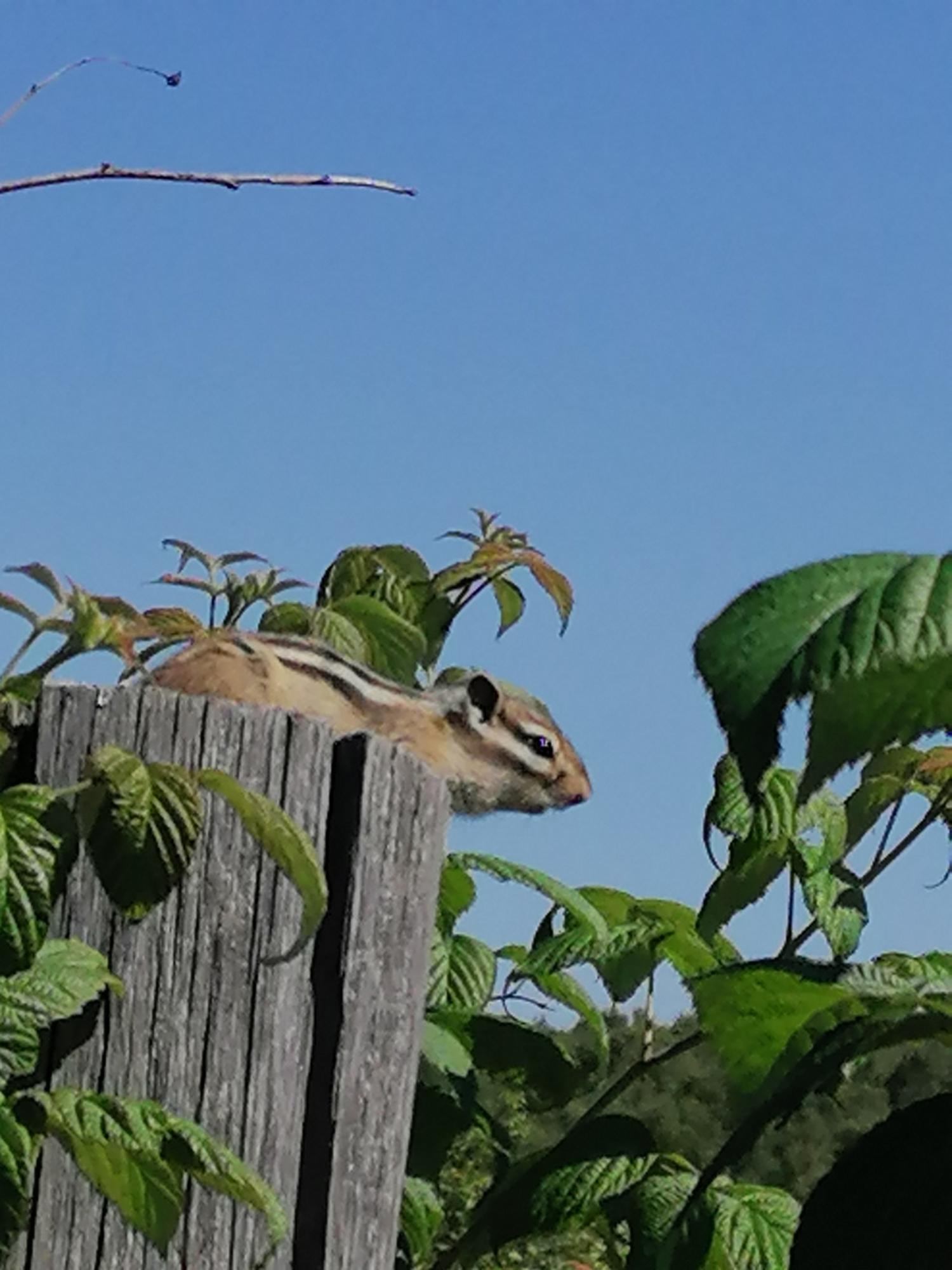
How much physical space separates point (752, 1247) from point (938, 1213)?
194 centimetres

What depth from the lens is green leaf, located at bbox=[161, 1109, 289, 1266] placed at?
2230mm

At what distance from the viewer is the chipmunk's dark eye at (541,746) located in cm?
715

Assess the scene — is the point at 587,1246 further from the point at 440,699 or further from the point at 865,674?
the point at 865,674

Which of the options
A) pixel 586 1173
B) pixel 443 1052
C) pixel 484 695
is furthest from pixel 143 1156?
pixel 484 695

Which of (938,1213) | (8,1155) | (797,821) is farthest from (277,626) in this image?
(938,1213)

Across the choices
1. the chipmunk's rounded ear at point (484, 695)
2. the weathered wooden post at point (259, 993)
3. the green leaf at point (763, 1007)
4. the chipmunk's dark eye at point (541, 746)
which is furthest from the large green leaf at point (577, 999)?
the chipmunk's dark eye at point (541, 746)

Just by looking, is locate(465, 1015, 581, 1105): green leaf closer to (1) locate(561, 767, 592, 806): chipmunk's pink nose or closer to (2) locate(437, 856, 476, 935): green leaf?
(2) locate(437, 856, 476, 935): green leaf

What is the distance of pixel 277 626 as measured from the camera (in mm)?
3852

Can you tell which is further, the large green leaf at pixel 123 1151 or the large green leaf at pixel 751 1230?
the large green leaf at pixel 751 1230

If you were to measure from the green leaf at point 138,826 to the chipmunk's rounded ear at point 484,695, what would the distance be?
14.9ft

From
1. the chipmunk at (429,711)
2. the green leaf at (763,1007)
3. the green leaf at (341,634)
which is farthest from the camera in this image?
the chipmunk at (429,711)

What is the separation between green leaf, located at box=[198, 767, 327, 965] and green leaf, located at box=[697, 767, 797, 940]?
75cm

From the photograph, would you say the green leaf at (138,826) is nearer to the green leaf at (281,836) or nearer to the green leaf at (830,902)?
the green leaf at (281,836)

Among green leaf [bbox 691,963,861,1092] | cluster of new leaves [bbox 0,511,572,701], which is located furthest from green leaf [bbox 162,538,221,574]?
green leaf [bbox 691,963,861,1092]
